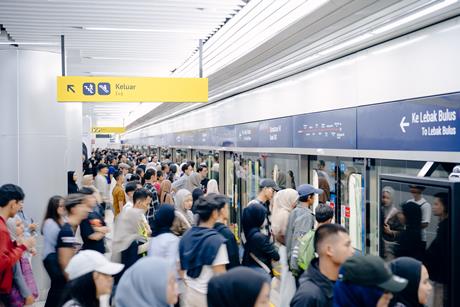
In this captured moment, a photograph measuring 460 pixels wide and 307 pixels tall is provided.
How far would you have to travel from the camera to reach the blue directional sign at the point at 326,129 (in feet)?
18.9

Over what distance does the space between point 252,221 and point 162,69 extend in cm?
723

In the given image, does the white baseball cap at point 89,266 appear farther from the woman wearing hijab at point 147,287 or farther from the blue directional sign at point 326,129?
the blue directional sign at point 326,129

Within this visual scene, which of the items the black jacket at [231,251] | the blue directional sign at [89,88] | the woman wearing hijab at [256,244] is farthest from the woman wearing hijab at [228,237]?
the blue directional sign at [89,88]

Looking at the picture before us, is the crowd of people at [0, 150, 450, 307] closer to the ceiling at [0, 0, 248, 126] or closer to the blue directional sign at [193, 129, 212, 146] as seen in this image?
the ceiling at [0, 0, 248, 126]

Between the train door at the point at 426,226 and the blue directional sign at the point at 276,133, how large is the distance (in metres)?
4.00

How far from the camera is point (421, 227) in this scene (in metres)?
3.41

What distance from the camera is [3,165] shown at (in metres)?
8.12

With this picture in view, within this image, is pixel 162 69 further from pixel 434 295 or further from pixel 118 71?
pixel 434 295

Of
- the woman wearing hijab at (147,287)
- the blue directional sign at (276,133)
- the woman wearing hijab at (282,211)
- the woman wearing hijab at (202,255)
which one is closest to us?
the woman wearing hijab at (147,287)

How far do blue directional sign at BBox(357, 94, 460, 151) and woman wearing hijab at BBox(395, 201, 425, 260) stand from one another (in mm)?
732

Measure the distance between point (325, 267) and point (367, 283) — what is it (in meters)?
0.61

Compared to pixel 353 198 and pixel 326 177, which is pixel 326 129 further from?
pixel 353 198

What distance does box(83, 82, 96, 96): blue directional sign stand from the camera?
8219 mm

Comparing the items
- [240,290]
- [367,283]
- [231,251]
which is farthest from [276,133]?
[240,290]
